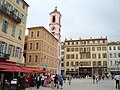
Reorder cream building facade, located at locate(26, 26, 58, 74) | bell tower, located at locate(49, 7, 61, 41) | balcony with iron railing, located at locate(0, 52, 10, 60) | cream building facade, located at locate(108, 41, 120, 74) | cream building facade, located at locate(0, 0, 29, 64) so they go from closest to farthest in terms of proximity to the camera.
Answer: balcony with iron railing, located at locate(0, 52, 10, 60) → cream building facade, located at locate(0, 0, 29, 64) → cream building facade, located at locate(26, 26, 58, 74) → bell tower, located at locate(49, 7, 61, 41) → cream building facade, located at locate(108, 41, 120, 74)

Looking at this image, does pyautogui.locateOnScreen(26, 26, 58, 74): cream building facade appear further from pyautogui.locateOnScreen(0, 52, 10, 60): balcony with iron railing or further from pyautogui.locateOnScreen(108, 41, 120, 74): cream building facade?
pyautogui.locateOnScreen(108, 41, 120, 74): cream building facade

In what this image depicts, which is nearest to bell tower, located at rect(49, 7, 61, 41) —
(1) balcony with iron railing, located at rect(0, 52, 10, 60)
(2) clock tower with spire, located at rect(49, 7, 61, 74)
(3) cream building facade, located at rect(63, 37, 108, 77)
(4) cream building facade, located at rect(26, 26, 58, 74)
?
(2) clock tower with spire, located at rect(49, 7, 61, 74)

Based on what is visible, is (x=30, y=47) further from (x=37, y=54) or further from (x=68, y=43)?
(x=68, y=43)

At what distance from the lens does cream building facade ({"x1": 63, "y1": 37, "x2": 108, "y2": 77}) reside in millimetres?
71000

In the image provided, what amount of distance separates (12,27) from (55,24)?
120ft

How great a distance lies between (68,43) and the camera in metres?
77.6

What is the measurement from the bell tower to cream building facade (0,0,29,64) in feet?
100

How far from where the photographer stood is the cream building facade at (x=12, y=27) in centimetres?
2386

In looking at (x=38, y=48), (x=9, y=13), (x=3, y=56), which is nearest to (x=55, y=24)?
(x=38, y=48)

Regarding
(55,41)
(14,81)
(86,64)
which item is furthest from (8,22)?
(86,64)

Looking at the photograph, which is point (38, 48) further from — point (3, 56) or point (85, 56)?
point (85, 56)

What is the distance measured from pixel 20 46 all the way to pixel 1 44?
19.9ft

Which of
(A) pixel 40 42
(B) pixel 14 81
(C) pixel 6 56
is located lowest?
(B) pixel 14 81

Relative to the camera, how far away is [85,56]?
7438 cm
